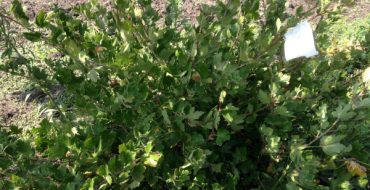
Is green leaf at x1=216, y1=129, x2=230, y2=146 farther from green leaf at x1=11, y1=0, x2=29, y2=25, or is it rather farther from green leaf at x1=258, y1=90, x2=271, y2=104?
green leaf at x1=11, y1=0, x2=29, y2=25

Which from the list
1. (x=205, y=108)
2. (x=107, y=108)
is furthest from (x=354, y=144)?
(x=107, y=108)

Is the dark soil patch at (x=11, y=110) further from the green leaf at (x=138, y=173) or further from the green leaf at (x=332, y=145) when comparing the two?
the green leaf at (x=332, y=145)

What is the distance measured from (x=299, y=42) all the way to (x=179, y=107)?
1.76 ft

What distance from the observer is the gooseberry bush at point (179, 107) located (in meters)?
1.73

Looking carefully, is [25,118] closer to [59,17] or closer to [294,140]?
[59,17]

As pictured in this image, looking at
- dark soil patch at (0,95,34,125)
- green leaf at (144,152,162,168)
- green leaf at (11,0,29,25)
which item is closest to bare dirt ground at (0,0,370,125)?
dark soil patch at (0,95,34,125)

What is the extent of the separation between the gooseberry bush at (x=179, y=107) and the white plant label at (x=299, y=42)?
0.04 m

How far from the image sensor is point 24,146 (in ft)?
6.03

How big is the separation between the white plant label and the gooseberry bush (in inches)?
1.4

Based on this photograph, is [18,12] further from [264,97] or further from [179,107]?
[264,97]

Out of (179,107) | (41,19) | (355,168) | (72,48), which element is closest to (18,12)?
(41,19)

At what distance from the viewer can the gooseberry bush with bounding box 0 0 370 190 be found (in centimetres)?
173

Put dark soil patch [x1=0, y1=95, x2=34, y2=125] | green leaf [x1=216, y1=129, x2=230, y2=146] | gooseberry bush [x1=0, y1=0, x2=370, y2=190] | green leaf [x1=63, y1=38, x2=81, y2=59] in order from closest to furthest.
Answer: green leaf [x1=63, y1=38, x2=81, y2=59]
gooseberry bush [x1=0, y1=0, x2=370, y2=190]
green leaf [x1=216, y1=129, x2=230, y2=146]
dark soil patch [x1=0, y1=95, x2=34, y2=125]

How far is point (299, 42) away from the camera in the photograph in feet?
6.09
